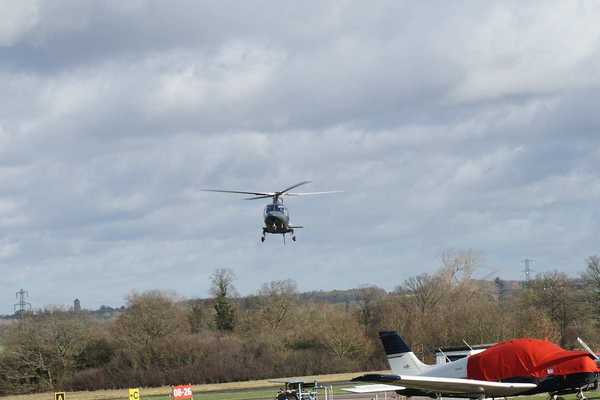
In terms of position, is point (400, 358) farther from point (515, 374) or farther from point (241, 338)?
point (241, 338)

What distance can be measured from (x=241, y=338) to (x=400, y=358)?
62.5 meters

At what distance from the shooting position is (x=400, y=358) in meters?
35.9

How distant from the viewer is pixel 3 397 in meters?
81.9

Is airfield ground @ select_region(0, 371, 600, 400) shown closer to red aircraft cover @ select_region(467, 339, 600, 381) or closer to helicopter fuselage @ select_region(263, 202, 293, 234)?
helicopter fuselage @ select_region(263, 202, 293, 234)

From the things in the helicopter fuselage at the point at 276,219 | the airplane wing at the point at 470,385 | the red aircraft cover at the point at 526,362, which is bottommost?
the airplane wing at the point at 470,385

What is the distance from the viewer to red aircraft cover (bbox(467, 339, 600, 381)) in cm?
3056

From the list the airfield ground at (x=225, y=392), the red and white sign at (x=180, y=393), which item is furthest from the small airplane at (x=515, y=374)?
the airfield ground at (x=225, y=392)

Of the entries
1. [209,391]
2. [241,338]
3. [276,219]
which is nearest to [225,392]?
[209,391]

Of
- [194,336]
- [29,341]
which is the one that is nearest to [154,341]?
[194,336]

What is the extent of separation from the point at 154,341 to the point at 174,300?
645 inches

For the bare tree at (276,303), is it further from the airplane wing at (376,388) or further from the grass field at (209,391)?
the airplane wing at (376,388)

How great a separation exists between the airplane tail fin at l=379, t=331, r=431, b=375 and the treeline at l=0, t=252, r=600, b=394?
43445 millimetres

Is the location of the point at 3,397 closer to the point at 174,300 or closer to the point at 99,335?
the point at 99,335

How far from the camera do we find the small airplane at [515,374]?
3048cm
